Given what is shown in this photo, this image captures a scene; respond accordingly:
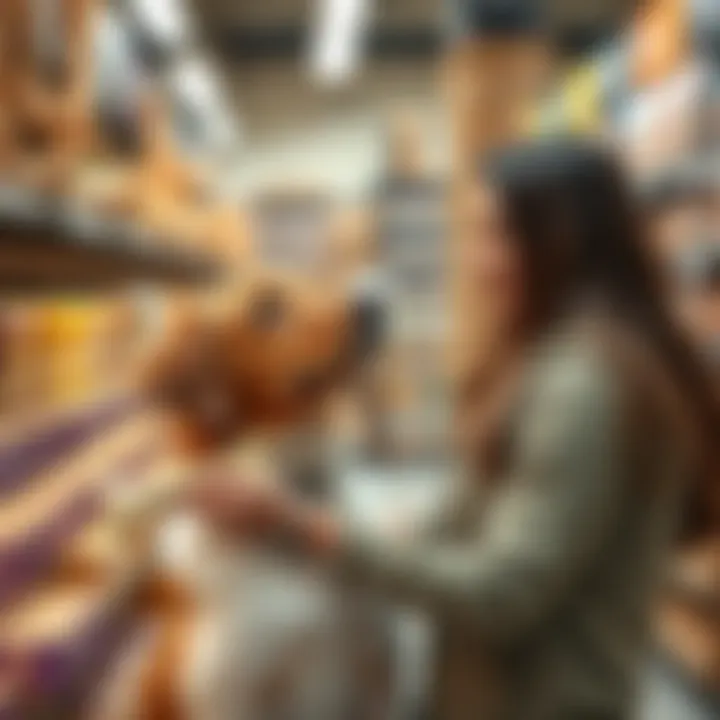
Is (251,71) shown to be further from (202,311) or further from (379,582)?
(379,582)

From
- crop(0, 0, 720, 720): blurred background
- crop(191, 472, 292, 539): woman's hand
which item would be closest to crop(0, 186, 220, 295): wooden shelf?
crop(0, 0, 720, 720): blurred background

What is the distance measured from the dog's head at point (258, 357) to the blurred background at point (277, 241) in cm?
1

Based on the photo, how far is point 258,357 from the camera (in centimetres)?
70

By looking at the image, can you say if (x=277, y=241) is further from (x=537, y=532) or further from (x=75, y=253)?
(x=537, y=532)

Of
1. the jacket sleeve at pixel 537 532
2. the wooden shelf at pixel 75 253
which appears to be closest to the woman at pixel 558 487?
the jacket sleeve at pixel 537 532

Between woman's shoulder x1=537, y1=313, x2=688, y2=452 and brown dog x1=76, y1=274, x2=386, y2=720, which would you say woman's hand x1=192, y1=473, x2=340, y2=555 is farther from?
woman's shoulder x1=537, y1=313, x2=688, y2=452

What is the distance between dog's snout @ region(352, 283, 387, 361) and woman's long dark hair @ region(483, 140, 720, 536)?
86 mm

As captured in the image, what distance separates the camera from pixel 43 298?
0.71 metres

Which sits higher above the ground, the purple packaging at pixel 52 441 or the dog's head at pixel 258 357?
the dog's head at pixel 258 357

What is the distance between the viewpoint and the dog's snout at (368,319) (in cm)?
70

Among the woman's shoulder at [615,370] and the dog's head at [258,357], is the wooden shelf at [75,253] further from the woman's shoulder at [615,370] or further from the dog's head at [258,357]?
the woman's shoulder at [615,370]

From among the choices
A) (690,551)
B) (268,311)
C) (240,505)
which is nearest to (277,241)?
(268,311)

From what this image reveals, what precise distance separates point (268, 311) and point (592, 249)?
0.19 meters

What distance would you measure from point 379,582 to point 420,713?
3.5 inches
